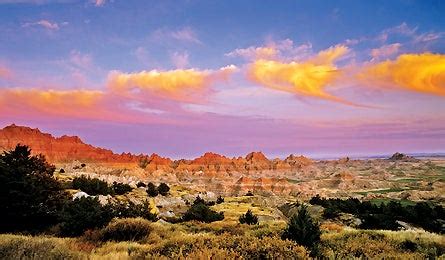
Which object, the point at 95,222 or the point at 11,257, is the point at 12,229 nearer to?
the point at 95,222

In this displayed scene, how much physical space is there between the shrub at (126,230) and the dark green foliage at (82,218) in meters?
0.96

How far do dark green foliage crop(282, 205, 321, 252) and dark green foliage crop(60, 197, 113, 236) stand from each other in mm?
8049

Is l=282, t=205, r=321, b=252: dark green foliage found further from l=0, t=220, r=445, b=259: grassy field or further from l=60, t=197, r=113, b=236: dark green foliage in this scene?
l=60, t=197, r=113, b=236: dark green foliage

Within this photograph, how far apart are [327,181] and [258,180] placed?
3741 centimetres

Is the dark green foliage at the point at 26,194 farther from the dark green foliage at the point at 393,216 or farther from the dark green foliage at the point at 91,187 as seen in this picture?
the dark green foliage at the point at 393,216

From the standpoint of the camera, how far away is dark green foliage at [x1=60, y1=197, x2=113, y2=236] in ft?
48.2

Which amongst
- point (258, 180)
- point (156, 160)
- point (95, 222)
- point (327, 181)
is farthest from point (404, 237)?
point (156, 160)

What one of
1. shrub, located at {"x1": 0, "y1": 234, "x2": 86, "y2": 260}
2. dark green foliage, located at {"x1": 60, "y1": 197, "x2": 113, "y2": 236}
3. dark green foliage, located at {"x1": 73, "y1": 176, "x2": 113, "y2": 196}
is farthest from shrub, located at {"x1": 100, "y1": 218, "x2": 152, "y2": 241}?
dark green foliage, located at {"x1": 73, "y1": 176, "x2": 113, "y2": 196}

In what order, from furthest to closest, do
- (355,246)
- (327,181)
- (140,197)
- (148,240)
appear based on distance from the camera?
(327,181), (140,197), (148,240), (355,246)

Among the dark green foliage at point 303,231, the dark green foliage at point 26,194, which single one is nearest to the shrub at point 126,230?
the dark green foliage at point 26,194

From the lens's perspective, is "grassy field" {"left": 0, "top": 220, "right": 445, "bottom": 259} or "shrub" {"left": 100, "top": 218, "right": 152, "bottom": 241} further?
"shrub" {"left": 100, "top": 218, "right": 152, "bottom": 241}

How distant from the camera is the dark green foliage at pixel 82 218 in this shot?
1470 cm

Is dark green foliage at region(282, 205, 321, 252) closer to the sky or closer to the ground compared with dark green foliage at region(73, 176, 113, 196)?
closer to the sky

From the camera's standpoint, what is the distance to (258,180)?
158m
